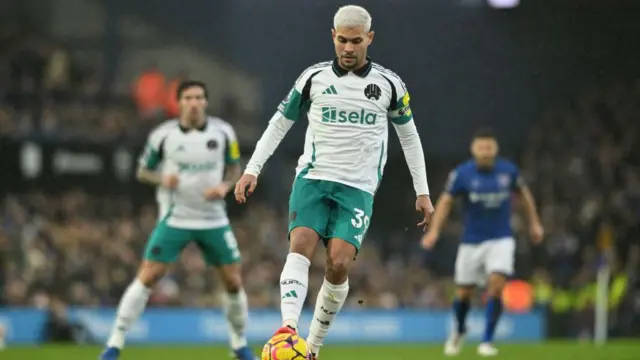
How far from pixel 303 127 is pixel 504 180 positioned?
496 inches

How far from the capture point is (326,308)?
930 cm

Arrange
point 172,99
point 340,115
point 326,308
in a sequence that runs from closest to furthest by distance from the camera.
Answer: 1. point 340,115
2. point 326,308
3. point 172,99

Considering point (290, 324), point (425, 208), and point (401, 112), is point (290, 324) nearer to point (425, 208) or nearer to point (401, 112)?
point (425, 208)

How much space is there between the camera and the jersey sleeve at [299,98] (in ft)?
30.0

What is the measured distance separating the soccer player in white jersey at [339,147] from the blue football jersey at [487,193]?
540 cm

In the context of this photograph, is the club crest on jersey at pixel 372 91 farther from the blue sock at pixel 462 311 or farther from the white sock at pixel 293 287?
the blue sock at pixel 462 311

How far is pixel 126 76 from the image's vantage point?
27906 mm

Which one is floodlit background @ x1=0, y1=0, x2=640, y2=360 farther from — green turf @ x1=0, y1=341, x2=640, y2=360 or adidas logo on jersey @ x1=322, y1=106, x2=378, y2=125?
adidas logo on jersey @ x1=322, y1=106, x2=378, y2=125

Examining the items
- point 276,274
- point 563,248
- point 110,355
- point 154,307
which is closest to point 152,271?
point 110,355

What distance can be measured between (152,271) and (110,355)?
95cm

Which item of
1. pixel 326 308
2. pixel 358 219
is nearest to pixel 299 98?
pixel 358 219

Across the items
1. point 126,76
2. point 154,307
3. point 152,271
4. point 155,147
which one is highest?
point 126,76

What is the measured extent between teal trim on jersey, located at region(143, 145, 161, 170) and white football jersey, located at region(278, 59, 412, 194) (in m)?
3.61

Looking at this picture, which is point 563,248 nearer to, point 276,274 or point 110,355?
point 276,274
